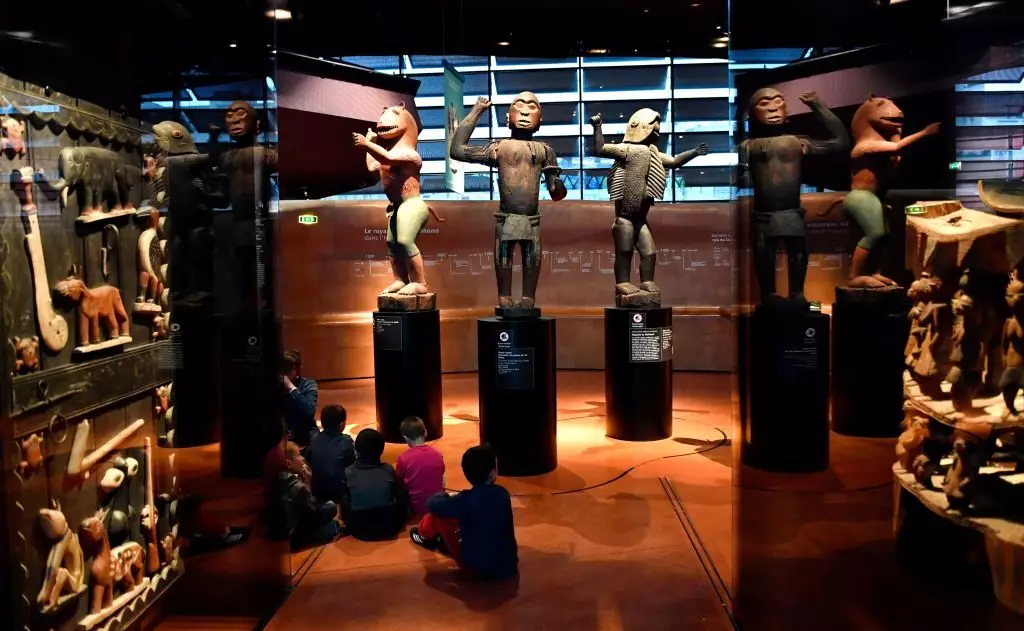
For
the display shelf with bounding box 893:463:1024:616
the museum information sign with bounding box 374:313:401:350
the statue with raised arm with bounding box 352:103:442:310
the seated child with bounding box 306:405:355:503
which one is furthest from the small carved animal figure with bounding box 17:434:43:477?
the statue with raised arm with bounding box 352:103:442:310

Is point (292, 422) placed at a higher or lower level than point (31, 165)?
lower

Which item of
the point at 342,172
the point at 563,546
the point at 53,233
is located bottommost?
the point at 563,546

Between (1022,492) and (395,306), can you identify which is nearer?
(1022,492)

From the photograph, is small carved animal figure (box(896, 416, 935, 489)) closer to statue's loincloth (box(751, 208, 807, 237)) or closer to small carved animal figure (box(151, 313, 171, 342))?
statue's loincloth (box(751, 208, 807, 237))

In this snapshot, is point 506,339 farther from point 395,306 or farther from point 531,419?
point 395,306

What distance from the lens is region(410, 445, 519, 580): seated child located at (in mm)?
2863

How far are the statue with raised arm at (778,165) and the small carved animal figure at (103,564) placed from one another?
6.06ft

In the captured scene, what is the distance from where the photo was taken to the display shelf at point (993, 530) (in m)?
1.77

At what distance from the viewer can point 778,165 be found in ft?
7.06

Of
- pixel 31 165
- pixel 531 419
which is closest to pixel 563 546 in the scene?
pixel 531 419

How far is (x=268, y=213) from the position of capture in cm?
253

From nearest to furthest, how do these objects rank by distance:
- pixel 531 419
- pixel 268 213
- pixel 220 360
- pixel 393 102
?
1. pixel 220 360
2. pixel 268 213
3. pixel 531 419
4. pixel 393 102

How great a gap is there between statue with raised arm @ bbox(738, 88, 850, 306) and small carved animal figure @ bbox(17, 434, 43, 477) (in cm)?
183

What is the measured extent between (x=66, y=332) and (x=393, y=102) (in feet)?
16.1
